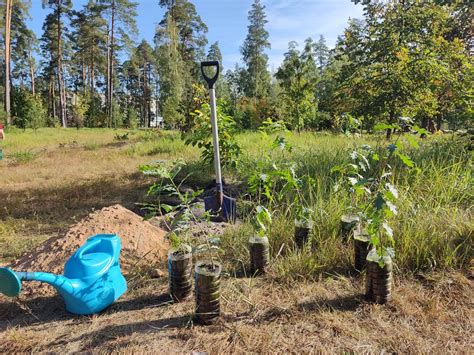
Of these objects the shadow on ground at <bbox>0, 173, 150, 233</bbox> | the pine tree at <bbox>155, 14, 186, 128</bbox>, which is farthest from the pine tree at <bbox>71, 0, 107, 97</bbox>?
the shadow on ground at <bbox>0, 173, 150, 233</bbox>

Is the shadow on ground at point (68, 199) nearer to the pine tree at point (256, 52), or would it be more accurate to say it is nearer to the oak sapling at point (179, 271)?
the oak sapling at point (179, 271)

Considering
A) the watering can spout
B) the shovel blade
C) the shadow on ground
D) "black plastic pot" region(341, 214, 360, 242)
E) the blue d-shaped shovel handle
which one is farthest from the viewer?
the shadow on ground

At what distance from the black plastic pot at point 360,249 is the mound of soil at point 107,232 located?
133cm

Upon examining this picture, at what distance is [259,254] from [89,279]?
0.96 m

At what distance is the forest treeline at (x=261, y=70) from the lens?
4.99m

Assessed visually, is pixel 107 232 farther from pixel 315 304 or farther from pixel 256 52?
pixel 256 52

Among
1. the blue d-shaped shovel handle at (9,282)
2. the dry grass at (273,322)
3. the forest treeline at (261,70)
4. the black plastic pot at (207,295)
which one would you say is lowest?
the dry grass at (273,322)

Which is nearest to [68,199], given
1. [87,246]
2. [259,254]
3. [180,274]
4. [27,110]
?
[87,246]

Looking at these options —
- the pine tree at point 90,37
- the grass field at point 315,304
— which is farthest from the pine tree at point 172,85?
the grass field at point 315,304

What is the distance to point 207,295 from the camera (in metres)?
1.44

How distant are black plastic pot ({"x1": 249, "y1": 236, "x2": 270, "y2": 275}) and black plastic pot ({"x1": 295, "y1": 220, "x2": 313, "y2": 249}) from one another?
0.28m

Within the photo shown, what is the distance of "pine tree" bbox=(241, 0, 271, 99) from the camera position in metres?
29.0

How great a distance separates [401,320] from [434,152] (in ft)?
9.12

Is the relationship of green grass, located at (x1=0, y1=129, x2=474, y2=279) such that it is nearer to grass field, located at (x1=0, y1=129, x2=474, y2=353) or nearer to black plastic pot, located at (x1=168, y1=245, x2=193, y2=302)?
grass field, located at (x1=0, y1=129, x2=474, y2=353)
